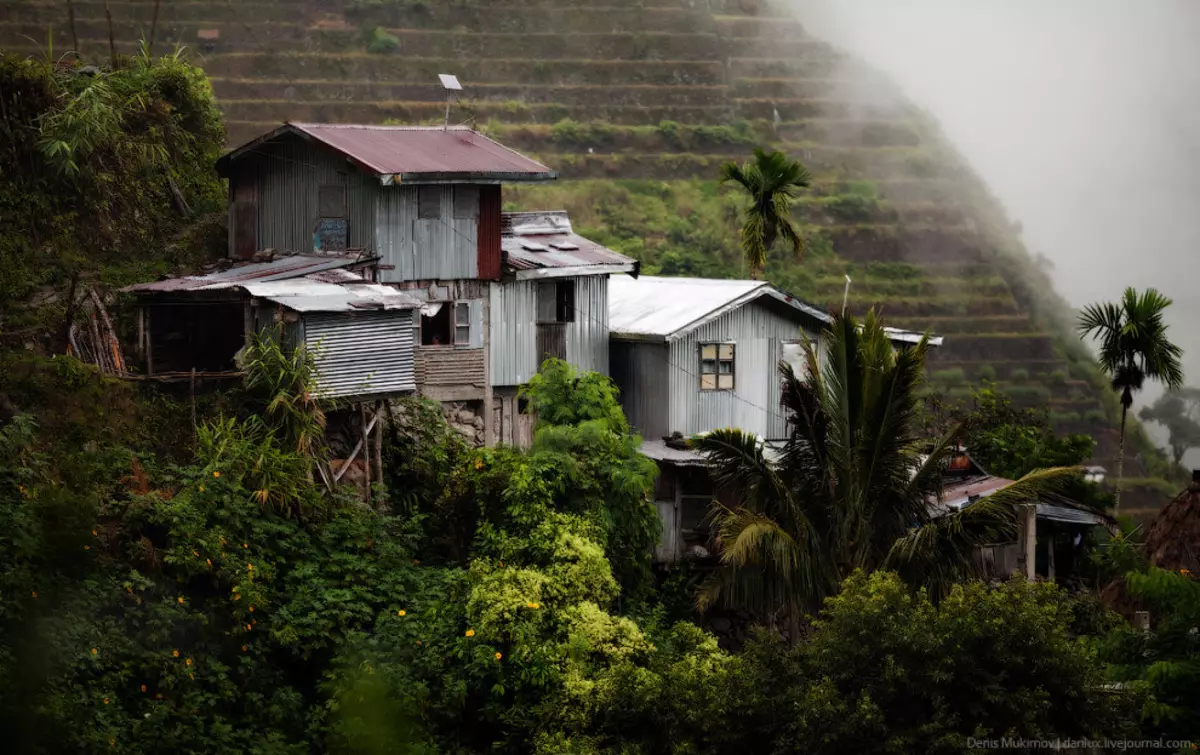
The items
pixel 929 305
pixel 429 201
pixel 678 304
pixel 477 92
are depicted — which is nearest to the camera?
pixel 429 201

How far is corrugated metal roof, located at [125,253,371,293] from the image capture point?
17422 mm

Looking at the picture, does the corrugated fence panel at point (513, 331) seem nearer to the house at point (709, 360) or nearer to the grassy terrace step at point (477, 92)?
the house at point (709, 360)

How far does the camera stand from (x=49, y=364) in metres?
15.8

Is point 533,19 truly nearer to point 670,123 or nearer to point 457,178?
point 670,123

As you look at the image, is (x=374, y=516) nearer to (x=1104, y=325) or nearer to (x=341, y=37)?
(x=1104, y=325)

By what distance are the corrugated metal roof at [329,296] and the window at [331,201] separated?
2.22 m

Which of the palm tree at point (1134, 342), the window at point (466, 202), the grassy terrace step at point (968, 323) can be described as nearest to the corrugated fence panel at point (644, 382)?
the window at point (466, 202)

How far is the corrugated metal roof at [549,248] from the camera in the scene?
21.0 metres

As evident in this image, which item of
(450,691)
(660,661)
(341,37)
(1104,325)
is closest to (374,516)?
(450,691)

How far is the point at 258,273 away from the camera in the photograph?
730 inches

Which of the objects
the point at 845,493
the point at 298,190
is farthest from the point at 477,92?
the point at 845,493

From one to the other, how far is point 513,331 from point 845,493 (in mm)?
6647

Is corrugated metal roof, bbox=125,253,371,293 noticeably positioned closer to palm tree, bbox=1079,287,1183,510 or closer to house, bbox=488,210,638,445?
house, bbox=488,210,638,445

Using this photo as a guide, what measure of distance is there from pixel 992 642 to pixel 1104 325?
1345 centimetres
